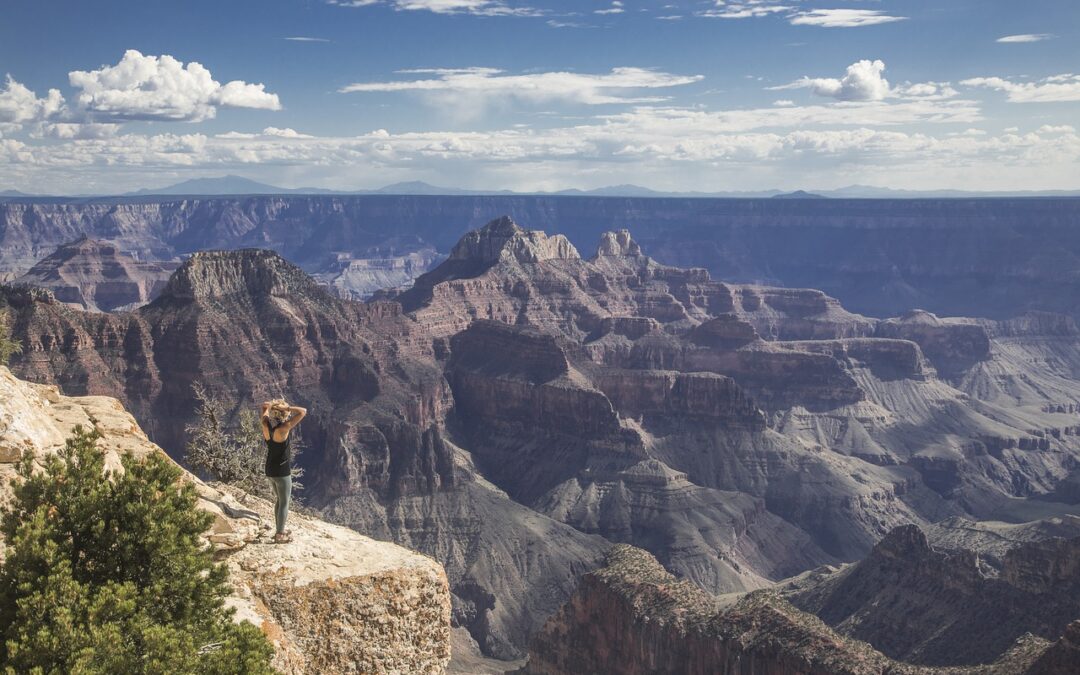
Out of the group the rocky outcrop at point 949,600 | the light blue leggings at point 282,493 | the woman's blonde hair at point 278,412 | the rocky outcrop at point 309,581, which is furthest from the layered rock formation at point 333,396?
the woman's blonde hair at point 278,412

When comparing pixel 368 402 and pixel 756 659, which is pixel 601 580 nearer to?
pixel 756 659

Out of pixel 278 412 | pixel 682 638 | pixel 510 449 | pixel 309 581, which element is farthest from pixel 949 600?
pixel 510 449

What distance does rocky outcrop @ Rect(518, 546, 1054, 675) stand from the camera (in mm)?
63062

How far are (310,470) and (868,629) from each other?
251 feet

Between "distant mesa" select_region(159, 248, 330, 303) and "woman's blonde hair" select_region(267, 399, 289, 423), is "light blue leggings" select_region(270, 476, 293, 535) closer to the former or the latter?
"woman's blonde hair" select_region(267, 399, 289, 423)

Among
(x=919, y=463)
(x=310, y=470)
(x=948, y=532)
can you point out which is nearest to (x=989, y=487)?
(x=919, y=463)

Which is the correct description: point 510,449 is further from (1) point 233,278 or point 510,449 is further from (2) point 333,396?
(1) point 233,278

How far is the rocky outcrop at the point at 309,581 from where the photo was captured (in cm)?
2752

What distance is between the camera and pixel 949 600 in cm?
9188

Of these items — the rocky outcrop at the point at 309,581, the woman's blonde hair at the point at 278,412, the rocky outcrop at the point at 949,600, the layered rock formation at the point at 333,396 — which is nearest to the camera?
the rocky outcrop at the point at 309,581

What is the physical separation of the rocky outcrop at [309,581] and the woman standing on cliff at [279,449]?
1427 millimetres

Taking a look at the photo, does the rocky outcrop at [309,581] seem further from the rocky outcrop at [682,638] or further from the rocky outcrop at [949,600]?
the rocky outcrop at [949,600]

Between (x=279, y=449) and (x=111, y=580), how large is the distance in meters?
7.85

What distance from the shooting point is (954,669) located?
64438mm
